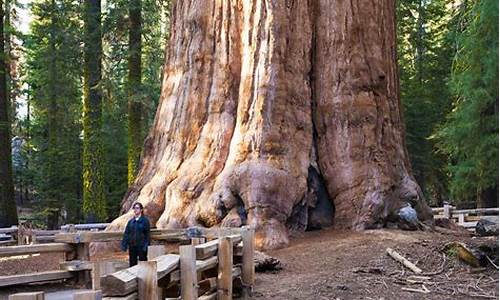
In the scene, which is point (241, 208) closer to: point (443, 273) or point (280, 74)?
point (280, 74)

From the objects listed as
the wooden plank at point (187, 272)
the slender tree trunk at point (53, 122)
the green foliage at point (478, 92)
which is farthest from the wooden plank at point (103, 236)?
the slender tree trunk at point (53, 122)

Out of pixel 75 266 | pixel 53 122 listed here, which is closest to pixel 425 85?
pixel 53 122

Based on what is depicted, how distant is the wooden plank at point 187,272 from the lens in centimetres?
593

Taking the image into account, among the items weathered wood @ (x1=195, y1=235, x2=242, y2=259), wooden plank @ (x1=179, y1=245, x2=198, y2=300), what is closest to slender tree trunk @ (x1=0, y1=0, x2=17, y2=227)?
weathered wood @ (x1=195, y1=235, x2=242, y2=259)

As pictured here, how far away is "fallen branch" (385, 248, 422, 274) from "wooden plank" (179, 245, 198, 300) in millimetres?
4461

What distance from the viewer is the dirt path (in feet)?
26.9

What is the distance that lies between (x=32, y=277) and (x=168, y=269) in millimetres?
3972

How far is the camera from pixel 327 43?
13.1 m

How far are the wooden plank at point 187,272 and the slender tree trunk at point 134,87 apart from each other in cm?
1396

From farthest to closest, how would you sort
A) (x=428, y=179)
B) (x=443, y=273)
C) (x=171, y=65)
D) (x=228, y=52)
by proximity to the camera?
(x=428, y=179) < (x=171, y=65) < (x=228, y=52) < (x=443, y=273)

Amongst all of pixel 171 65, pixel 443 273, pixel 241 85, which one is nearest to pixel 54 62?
pixel 171 65

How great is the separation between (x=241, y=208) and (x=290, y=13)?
13.9 ft

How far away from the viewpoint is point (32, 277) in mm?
8602

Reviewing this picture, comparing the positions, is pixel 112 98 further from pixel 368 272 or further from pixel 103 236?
pixel 368 272
